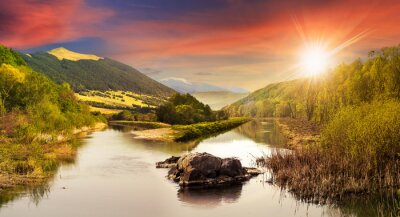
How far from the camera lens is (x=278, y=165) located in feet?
159

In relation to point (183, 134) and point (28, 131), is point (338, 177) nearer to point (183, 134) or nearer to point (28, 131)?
point (28, 131)

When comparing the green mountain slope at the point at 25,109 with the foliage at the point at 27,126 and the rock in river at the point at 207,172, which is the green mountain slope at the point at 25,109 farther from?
the rock in river at the point at 207,172

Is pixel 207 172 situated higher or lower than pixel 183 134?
lower

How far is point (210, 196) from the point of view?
40531mm

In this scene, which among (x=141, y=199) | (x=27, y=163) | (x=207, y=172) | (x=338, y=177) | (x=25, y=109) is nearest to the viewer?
(x=338, y=177)

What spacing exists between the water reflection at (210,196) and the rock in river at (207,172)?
2110 millimetres

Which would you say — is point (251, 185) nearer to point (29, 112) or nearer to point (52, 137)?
point (52, 137)

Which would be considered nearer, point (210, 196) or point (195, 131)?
point (210, 196)

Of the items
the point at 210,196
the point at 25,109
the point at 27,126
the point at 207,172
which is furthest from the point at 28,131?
the point at 210,196

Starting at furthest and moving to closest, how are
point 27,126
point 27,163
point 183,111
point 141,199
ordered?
1. point 183,111
2. point 27,126
3. point 27,163
4. point 141,199

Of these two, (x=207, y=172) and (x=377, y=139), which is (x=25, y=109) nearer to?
(x=207, y=172)

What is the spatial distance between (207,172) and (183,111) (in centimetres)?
12770

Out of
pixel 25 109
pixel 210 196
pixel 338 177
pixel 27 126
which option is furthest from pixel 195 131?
pixel 338 177

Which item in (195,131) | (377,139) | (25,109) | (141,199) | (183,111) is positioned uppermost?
(183,111)
